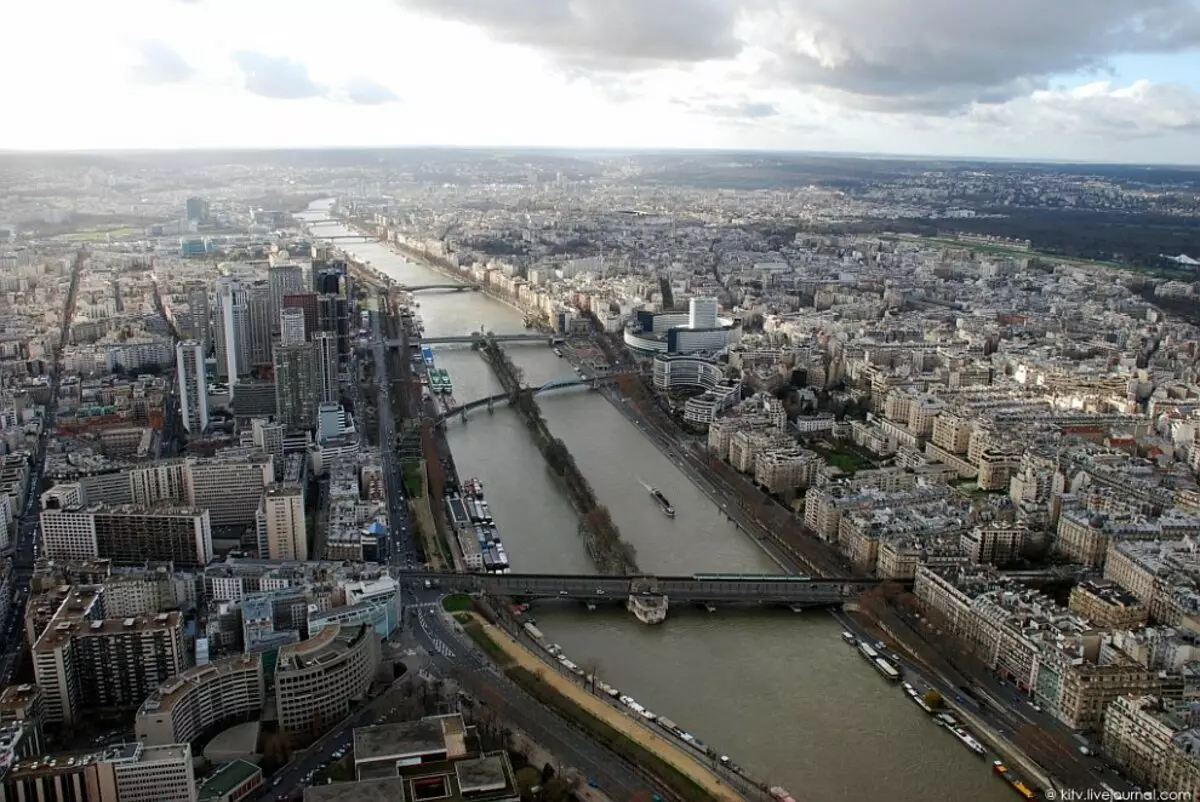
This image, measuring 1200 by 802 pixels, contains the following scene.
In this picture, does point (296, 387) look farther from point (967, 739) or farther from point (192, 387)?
point (967, 739)

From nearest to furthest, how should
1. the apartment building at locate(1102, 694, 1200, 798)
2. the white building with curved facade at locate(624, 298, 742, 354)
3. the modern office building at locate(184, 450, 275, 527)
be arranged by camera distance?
the apartment building at locate(1102, 694, 1200, 798) < the modern office building at locate(184, 450, 275, 527) < the white building with curved facade at locate(624, 298, 742, 354)

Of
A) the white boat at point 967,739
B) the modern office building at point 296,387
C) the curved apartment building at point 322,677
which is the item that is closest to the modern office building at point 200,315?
the modern office building at point 296,387

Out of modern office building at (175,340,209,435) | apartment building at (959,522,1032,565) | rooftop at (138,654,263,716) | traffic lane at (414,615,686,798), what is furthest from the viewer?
modern office building at (175,340,209,435)

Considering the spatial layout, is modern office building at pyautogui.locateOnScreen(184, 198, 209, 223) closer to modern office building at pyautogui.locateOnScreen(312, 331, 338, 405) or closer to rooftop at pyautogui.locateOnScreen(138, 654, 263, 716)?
modern office building at pyautogui.locateOnScreen(312, 331, 338, 405)

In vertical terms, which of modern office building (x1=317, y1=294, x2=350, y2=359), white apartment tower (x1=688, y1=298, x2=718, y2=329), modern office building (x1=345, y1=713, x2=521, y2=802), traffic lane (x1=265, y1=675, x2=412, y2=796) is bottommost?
traffic lane (x1=265, y1=675, x2=412, y2=796)

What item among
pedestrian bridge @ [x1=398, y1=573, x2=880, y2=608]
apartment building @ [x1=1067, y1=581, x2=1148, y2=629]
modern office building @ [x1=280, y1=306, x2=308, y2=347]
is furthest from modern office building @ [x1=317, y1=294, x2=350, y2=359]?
apartment building @ [x1=1067, y1=581, x2=1148, y2=629]

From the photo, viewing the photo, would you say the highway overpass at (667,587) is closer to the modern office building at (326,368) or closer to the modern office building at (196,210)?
the modern office building at (326,368)

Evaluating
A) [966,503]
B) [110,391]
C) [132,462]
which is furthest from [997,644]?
[110,391]

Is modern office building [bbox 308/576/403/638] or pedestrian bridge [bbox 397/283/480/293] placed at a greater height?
modern office building [bbox 308/576/403/638]
